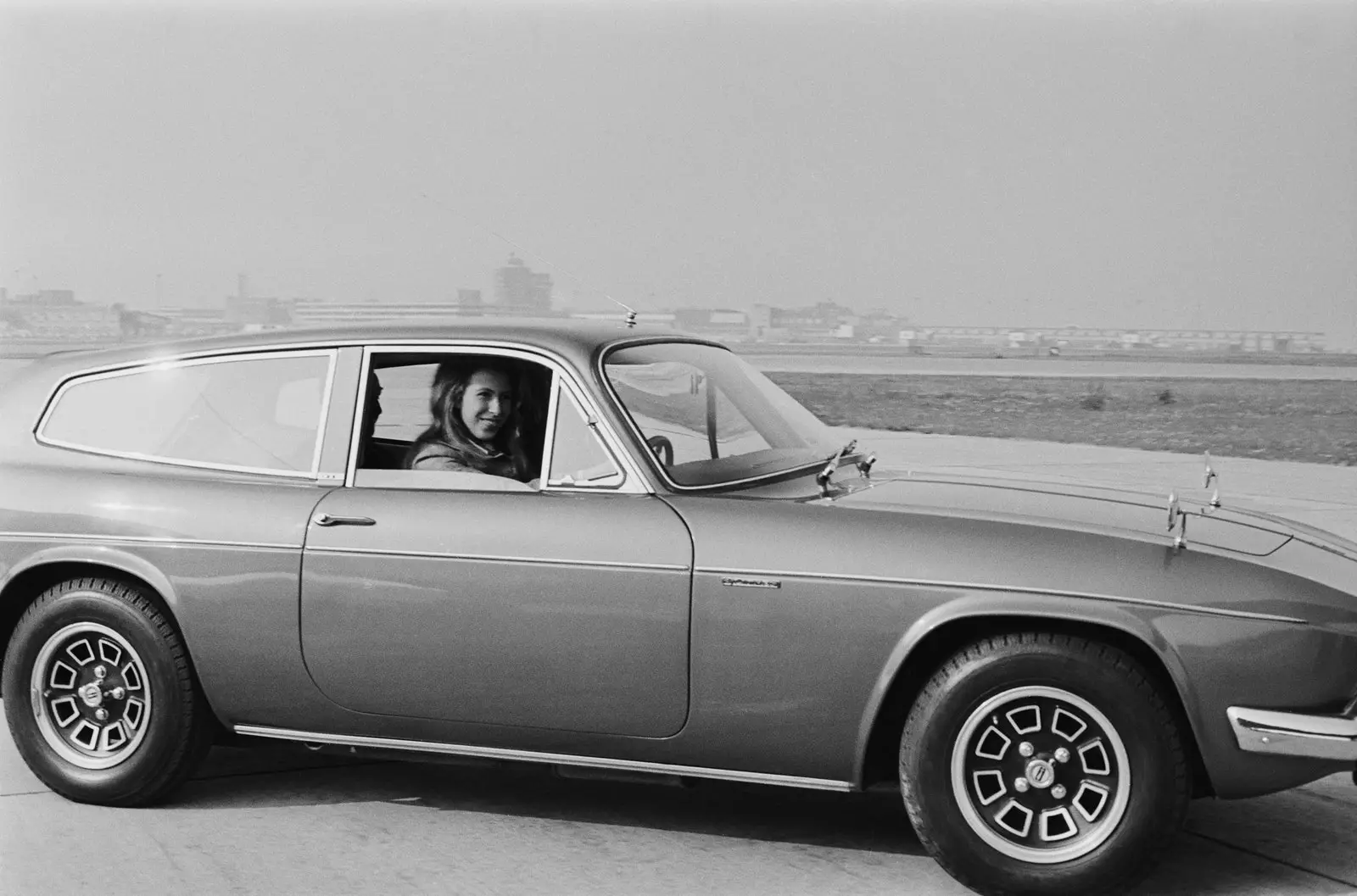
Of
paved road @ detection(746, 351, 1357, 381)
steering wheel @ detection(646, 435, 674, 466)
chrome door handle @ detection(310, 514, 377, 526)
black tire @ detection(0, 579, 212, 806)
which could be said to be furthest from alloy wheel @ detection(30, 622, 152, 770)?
paved road @ detection(746, 351, 1357, 381)

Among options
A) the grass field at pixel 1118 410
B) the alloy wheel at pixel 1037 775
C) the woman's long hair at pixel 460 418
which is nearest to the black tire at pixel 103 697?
the woman's long hair at pixel 460 418

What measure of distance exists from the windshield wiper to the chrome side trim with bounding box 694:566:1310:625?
1.24 feet

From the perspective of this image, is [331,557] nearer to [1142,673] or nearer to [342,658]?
[342,658]

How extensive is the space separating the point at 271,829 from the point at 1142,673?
2.53 metres

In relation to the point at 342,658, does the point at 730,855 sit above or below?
below

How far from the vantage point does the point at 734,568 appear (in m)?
3.98

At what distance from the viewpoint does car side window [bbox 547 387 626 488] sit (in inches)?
167

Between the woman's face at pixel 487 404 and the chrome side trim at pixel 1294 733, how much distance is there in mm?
2225

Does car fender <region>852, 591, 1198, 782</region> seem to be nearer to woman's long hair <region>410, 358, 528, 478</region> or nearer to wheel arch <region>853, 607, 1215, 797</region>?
wheel arch <region>853, 607, 1215, 797</region>

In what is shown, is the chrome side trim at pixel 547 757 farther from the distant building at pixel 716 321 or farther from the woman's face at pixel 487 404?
the distant building at pixel 716 321

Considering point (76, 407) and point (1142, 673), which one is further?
point (76, 407)

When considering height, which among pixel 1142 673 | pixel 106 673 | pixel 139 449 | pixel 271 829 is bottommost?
pixel 271 829

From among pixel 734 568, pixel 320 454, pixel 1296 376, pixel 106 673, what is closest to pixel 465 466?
pixel 320 454

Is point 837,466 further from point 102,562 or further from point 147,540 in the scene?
point 102,562
